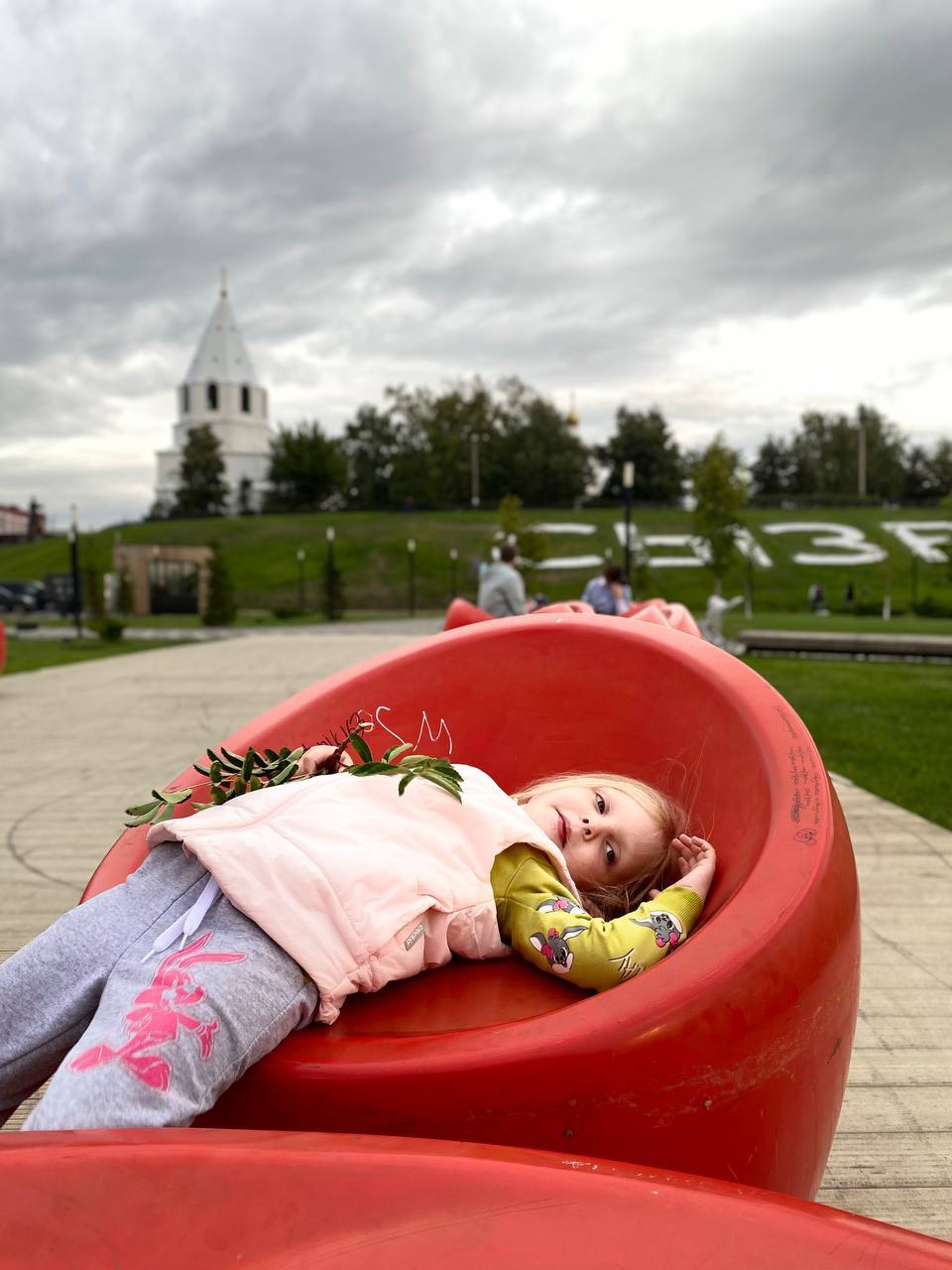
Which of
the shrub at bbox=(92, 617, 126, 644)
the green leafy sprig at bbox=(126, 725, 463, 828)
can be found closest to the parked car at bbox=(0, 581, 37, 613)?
the shrub at bbox=(92, 617, 126, 644)

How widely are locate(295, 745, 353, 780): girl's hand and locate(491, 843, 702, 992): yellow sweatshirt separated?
429mm

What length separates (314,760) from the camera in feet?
6.06

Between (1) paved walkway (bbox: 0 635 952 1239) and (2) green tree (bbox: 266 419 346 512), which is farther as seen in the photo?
(2) green tree (bbox: 266 419 346 512)

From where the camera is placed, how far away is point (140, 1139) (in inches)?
36.5

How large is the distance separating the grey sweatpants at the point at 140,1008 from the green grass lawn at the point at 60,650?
1050cm

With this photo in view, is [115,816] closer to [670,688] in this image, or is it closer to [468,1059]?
[670,688]

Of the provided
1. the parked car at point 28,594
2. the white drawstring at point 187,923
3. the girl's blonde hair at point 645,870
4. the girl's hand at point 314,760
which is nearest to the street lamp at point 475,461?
the parked car at point 28,594

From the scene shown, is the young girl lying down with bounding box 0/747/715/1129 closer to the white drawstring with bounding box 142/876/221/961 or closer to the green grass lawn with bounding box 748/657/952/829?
the white drawstring with bounding box 142/876/221/961

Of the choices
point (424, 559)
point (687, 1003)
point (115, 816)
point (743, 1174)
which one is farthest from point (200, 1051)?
point (424, 559)

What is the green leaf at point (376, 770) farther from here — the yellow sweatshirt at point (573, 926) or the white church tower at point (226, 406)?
the white church tower at point (226, 406)

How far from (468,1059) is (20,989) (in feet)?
1.85

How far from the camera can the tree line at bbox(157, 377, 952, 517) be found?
5584 centimetres

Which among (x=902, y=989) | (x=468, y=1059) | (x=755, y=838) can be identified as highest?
(x=755, y=838)

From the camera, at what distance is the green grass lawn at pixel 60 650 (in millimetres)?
12469
